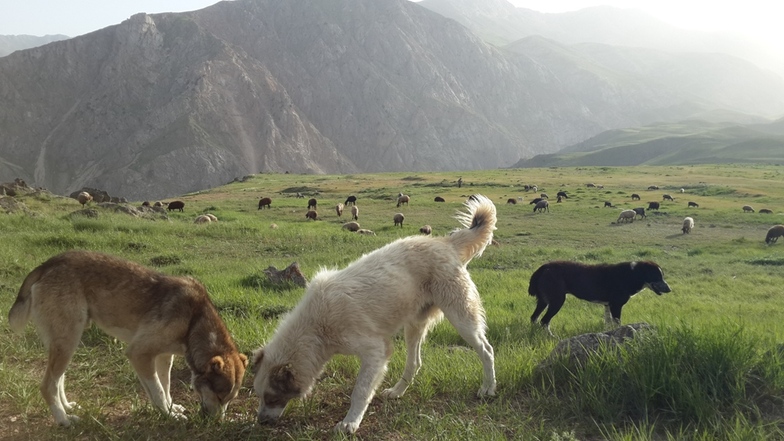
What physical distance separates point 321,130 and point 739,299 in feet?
526

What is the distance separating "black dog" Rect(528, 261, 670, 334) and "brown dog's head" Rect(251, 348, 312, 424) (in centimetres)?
616

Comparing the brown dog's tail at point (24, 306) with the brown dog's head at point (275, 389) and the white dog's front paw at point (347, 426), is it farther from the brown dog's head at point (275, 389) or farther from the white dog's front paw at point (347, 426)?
the white dog's front paw at point (347, 426)

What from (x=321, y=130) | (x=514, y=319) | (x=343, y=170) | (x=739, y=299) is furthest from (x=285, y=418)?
(x=321, y=130)

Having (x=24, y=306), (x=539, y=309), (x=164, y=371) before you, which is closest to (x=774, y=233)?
(x=539, y=309)

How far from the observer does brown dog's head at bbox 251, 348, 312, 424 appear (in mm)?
4496

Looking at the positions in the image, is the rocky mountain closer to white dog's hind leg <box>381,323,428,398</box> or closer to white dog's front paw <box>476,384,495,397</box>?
white dog's hind leg <box>381,323,428,398</box>

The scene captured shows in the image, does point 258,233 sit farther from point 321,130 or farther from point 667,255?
point 321,130

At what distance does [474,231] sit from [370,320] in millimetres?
1952

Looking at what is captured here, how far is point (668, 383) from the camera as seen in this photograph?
4395 mm

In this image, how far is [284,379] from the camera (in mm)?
4539

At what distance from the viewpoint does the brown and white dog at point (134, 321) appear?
4.45 m

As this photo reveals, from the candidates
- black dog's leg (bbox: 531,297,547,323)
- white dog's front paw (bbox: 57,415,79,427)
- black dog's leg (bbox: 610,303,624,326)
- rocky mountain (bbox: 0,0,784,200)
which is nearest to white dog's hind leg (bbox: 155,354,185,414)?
white dog's front paw (bbox: 57,415,79,427)

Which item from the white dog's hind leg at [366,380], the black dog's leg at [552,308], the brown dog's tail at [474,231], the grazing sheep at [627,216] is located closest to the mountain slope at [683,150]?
the grazing sheep at [627,216]

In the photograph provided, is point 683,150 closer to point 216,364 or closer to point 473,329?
point 473,329
